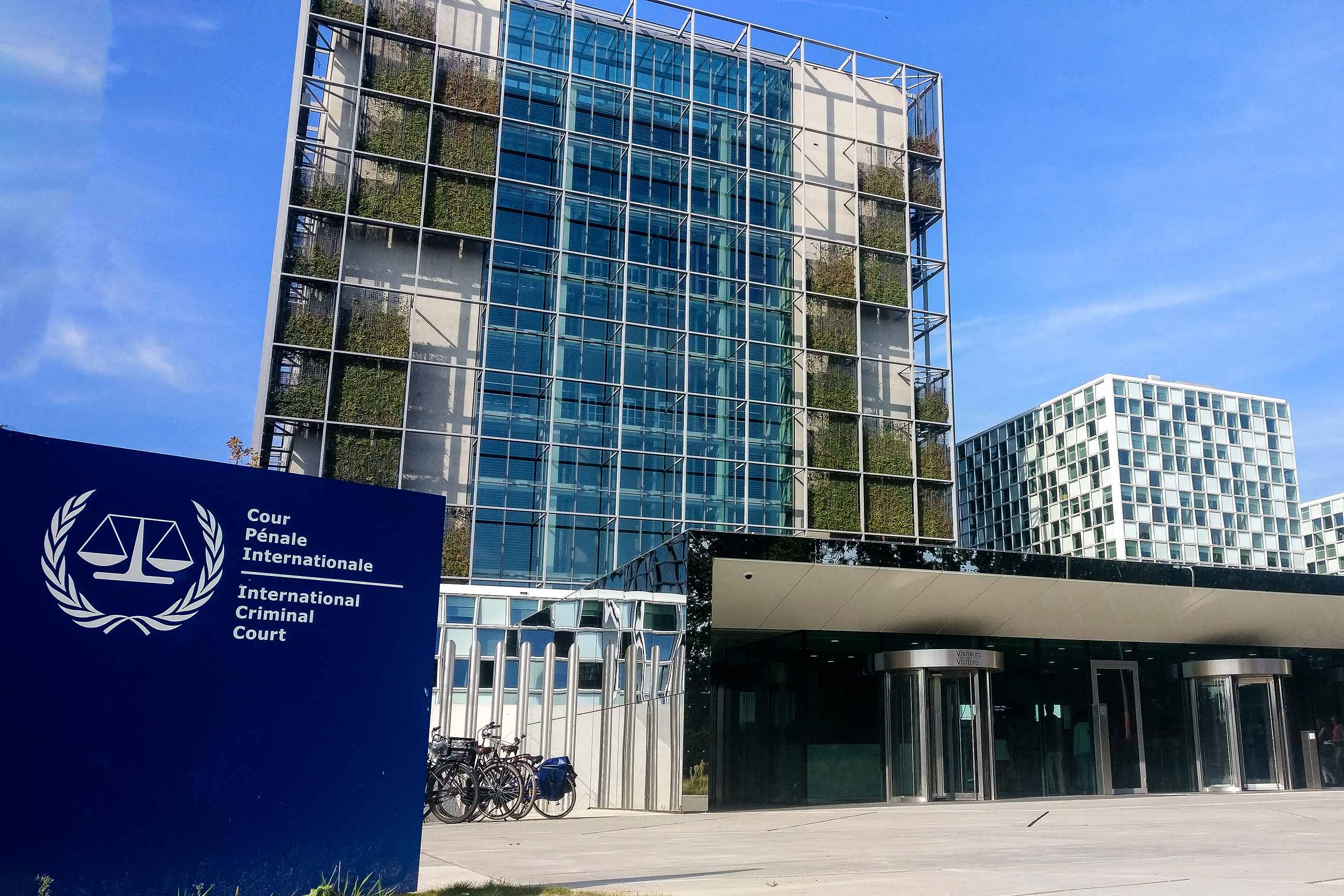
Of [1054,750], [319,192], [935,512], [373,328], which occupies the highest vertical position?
[319,192]

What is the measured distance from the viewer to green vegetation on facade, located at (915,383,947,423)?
42.0 metres

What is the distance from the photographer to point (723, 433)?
3856 cm

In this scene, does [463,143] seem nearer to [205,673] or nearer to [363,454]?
[363,454]

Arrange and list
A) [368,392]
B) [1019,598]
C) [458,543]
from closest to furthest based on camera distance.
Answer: [1019,598], [458,543], [368,392]

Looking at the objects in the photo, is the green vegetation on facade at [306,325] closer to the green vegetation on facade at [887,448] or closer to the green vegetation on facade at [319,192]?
the green vegetation on facade at [319,192]

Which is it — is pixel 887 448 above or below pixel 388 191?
below

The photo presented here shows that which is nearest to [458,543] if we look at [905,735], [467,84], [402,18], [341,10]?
[467,84]

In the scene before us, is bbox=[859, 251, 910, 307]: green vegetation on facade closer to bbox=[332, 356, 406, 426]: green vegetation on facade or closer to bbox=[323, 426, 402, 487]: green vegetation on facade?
bbox=[332, 356, 406, 426]: green vegetation on facade

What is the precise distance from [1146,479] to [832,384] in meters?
61.5

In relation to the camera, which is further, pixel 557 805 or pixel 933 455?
pixel 933 455

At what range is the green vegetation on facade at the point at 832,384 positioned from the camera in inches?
1587

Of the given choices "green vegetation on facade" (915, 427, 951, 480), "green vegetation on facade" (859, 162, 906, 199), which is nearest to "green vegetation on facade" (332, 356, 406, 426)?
"green vegetation on facade" (915, 427, 951, 480)

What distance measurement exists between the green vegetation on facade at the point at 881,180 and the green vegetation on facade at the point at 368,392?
62.8ft

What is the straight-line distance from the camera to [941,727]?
64.3 ft
